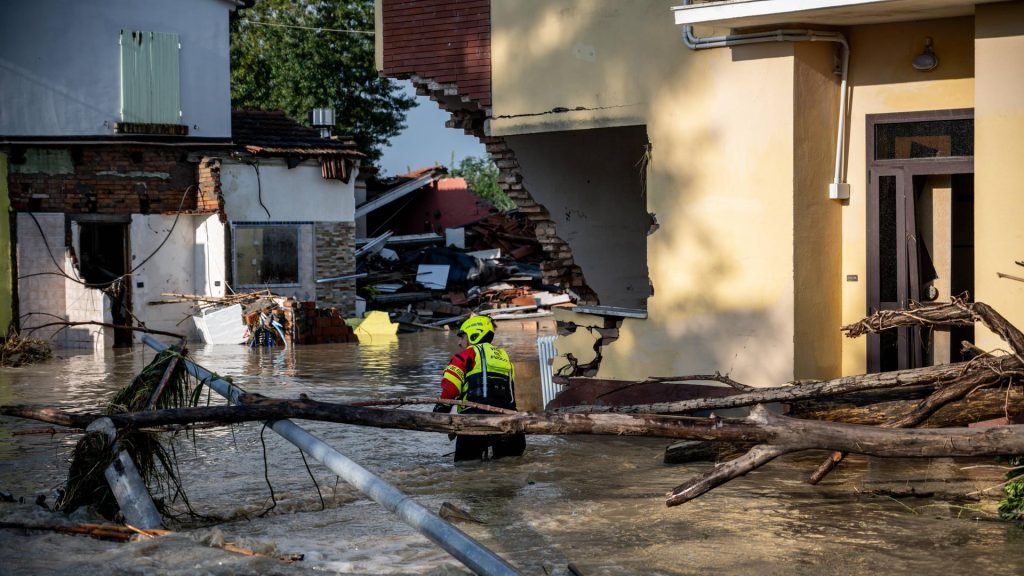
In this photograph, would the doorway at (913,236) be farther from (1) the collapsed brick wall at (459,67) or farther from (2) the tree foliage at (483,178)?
(2) the tree foliage at (483,178)

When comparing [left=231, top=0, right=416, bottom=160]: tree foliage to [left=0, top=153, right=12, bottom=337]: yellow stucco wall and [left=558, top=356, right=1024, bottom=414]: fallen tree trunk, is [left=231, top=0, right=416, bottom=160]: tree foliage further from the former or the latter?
[left=558, top=356, right=1024, bottom=414]: fallen tree trunk

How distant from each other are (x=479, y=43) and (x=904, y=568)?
332 inches

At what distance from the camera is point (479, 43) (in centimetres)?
1339

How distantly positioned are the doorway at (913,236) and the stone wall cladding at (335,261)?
17.0 metres

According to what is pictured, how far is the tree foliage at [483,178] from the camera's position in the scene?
171 ft

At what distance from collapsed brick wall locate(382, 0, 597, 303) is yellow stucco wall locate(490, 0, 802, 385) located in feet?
2.42

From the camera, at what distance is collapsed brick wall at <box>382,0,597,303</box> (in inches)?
528

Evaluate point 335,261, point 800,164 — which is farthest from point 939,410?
point 335,261

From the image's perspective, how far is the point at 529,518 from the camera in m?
8.31

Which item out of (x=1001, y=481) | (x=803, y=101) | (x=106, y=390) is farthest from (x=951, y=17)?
(x=106, y=390)

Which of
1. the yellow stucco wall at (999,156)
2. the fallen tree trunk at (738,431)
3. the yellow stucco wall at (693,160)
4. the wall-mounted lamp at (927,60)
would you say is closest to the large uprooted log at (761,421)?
the fallen tree trunk at (738,431)

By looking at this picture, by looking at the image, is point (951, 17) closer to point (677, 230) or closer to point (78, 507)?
point (677, 230)

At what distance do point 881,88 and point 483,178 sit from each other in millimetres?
42660

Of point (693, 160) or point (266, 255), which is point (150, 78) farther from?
point (693, 160)
